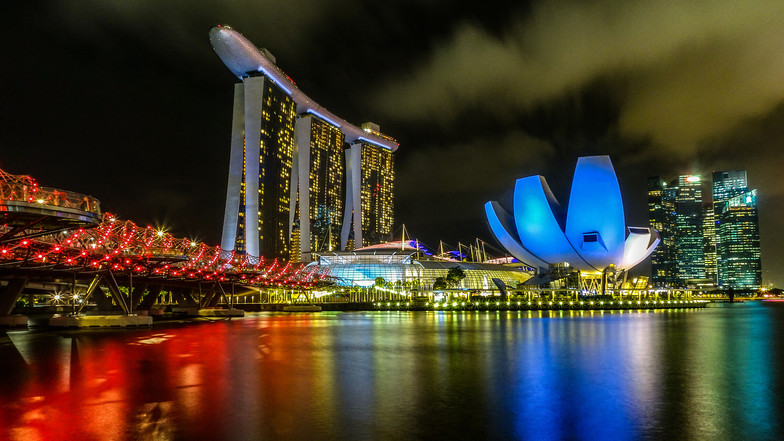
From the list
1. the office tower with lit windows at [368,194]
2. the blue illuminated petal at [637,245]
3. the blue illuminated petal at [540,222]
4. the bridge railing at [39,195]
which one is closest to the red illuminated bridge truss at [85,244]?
the bridge railing at [39,195]

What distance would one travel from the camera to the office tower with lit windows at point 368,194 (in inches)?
5241

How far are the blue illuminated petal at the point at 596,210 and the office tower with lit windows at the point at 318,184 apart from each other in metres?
52.6

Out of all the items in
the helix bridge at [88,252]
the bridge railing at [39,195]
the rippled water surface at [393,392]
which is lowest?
the rippled water surface at [393,392]

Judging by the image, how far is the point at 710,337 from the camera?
2223 centimetres

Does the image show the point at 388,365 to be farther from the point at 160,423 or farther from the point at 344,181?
the point at 344,181

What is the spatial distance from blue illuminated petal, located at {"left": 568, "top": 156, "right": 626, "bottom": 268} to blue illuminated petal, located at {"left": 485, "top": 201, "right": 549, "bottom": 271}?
7.21 meters

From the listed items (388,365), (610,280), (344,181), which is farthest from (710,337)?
(344,181)

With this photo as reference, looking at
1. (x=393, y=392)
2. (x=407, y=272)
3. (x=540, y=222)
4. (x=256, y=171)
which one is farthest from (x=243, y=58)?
(x=393, y=392)

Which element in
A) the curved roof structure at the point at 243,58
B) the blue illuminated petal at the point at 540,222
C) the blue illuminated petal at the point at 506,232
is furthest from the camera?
the curved roof structure at the point at 243,58

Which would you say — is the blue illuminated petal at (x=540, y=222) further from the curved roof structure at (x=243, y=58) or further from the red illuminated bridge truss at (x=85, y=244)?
the curved roof structure at (x=243, y=58)

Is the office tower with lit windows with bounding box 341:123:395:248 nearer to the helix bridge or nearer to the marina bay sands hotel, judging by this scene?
the marina bay sands hotel

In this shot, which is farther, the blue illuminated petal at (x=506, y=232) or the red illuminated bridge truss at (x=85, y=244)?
the blue illuminated petal at (x=506, y=232)

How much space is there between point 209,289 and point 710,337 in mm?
42121

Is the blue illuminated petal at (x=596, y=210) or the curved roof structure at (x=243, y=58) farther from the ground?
the curved roof structure at (x=243, y=58)
